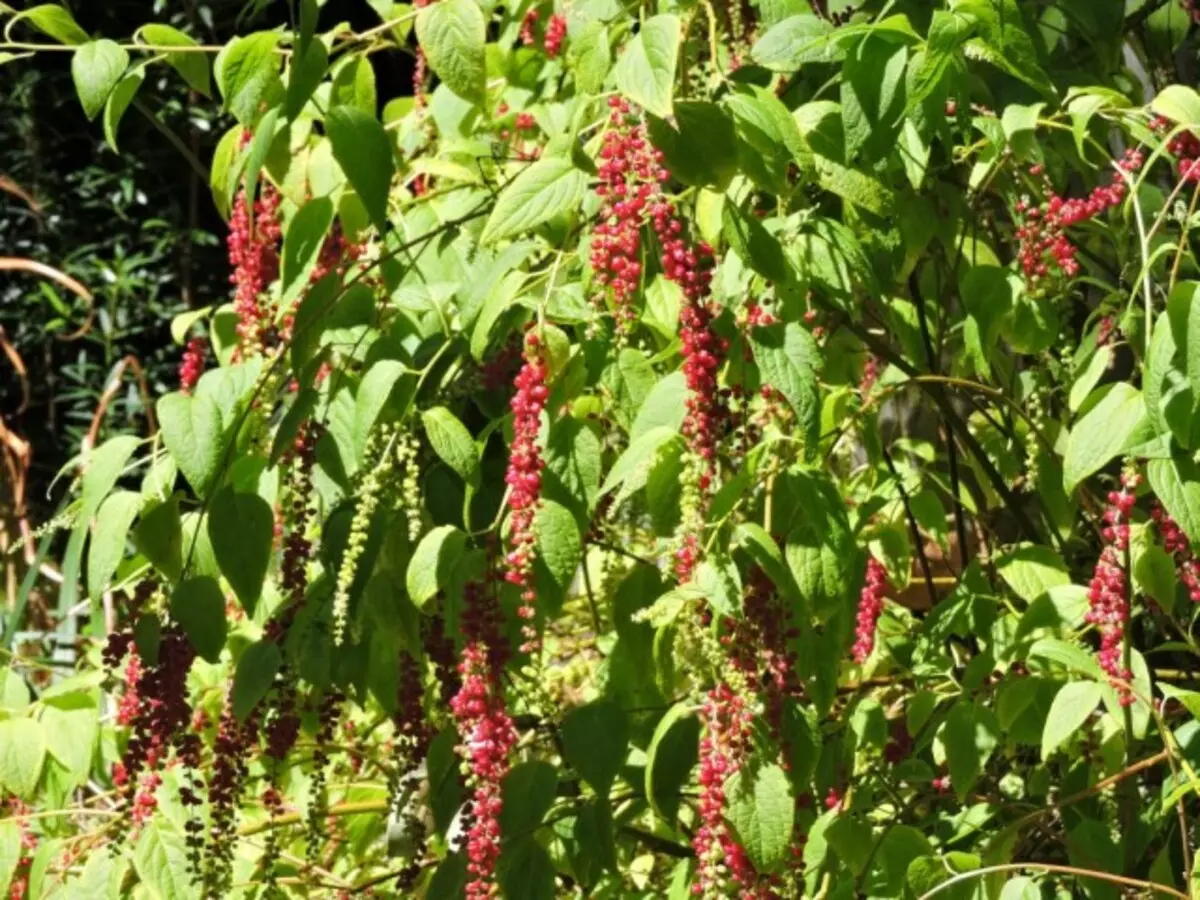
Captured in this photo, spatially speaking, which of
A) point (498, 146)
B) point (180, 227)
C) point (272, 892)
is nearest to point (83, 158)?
point (180, 227)

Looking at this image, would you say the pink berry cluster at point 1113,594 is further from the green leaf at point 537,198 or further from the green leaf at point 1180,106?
the green leaf at point 537,198

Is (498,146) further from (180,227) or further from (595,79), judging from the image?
(180,227)

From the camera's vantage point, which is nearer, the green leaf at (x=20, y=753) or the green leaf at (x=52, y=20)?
the green leaf at (x=52, y=20)

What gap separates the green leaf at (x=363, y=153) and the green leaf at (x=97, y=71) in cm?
22

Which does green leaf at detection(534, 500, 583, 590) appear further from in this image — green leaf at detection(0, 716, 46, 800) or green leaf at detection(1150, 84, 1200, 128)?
green leaf at detection(0, 716, 46, 800)

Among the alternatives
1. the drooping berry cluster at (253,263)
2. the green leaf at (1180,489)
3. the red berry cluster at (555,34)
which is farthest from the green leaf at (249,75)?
the green leaf at (1180,489)

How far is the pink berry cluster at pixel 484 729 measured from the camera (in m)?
1.63

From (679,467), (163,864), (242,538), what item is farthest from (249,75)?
(163,864)

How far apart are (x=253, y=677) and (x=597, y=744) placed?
0.38m

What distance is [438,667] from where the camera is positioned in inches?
79.0

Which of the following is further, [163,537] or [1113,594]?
[163,537]

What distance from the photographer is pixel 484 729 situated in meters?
1.67

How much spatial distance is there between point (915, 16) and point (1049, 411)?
0.58 m

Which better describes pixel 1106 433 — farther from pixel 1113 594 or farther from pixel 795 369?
pixel 795 369
